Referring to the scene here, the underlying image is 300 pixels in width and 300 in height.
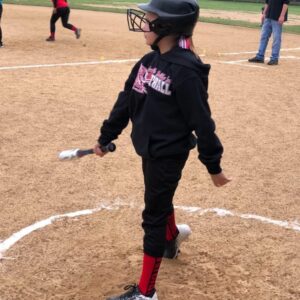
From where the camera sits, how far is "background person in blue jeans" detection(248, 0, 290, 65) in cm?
1130

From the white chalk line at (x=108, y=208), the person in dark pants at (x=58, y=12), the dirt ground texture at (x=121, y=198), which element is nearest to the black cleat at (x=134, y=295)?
the dirt ground texture at (x=121, y=198)

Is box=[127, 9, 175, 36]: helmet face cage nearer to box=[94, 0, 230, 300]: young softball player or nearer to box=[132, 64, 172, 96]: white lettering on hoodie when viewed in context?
box=[94, 0, 230, 300]: young softball player

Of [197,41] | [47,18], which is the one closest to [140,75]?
[197,41]

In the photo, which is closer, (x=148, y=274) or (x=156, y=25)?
(x=156, y=25)

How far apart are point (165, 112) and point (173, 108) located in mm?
46

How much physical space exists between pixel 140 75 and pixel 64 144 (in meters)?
2.86

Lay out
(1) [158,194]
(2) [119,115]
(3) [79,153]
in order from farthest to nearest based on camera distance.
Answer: (3) [79,153] → (2) [119,115] → (1) [158,194]

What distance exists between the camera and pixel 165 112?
2.75 m

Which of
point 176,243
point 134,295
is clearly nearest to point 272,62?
point 176,243

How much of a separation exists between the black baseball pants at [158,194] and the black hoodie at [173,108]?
0.23ft

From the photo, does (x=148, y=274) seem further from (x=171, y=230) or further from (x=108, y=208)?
(x=108, y=208)

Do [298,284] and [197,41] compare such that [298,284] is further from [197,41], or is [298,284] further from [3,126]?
[197,41]

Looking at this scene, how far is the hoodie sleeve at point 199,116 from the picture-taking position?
2633mm

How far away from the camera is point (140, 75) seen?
2861 mm
